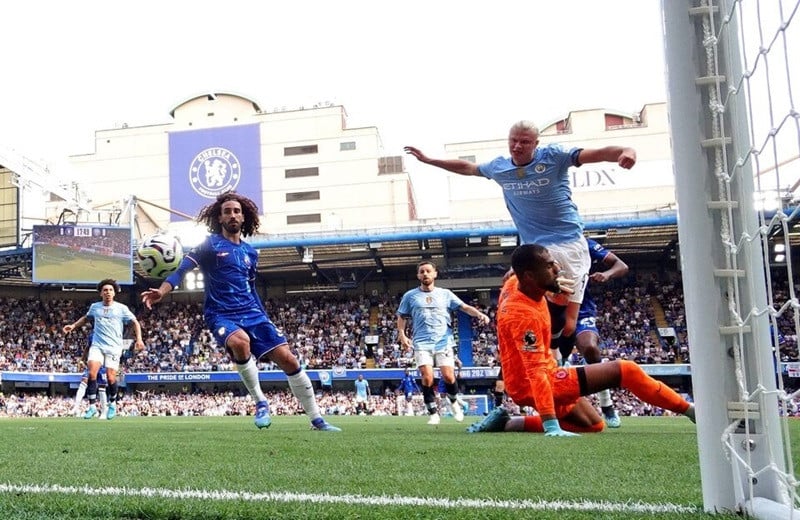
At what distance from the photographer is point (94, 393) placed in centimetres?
1352

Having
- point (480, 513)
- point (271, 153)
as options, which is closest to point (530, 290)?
point (480, 513)

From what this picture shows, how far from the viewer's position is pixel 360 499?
2.52 meters

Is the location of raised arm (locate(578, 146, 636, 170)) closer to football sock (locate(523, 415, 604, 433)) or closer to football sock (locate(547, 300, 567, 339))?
football sock (locate(547, 300, 567, 339))

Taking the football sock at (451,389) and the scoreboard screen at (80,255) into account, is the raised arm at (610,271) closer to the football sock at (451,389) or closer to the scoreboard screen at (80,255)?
the football sock at (451,389)

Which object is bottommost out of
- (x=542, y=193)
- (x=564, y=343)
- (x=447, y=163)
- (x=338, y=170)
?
(x=564, y=343)

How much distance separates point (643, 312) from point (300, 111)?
25.0 meters

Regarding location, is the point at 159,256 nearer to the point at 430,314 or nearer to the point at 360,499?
the point at 430,314

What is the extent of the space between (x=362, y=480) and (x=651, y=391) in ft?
7.03

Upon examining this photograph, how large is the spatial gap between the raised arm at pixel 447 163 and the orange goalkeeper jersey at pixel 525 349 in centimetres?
147

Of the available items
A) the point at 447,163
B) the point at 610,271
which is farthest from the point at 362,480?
the point at 610,271

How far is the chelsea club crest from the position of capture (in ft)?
152

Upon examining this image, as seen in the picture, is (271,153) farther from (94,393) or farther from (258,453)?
(258,453)

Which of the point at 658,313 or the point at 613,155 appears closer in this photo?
the point at 613,155

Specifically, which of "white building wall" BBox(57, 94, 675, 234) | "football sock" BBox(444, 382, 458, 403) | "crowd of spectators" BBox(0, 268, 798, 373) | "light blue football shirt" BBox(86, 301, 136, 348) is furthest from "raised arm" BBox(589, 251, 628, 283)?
"white building wall" BBox(57, 94, 675, 234)
